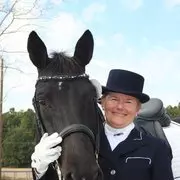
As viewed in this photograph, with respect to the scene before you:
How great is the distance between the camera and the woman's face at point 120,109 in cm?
320

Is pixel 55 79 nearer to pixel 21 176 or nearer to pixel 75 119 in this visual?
pixel 75 119

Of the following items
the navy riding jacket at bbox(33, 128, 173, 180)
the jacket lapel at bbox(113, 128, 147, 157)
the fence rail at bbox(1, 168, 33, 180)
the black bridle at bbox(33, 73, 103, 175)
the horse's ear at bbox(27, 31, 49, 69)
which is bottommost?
the fence rail at bbox(1, 168, 33, 180)

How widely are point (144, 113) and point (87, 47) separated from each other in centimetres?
152

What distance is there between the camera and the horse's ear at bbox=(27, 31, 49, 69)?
11.0 ft

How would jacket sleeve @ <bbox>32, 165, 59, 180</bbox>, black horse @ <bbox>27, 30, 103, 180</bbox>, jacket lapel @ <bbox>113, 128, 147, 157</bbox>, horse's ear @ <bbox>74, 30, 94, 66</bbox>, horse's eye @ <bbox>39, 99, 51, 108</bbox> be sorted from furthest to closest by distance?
horse's ear @ <bbox>74, 30, 94, 66</bbox> → jacket sleeve @ <bbox>32, 165, 59, 180</bbox> → jacket lapel @ <bbox>113, 128, 147, 157</bbox> → horse's eye @ <bbox>39, 99, 51, 108</bbox> → black horse @ <bbox>27, 30, 103, 180</bbox>

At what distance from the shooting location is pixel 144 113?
474 cm

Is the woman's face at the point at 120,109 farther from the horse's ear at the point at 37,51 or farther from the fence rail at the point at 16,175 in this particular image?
the fence rail at the point at 16,175

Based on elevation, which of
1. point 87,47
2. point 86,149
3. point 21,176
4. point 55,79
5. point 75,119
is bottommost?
point 21,176

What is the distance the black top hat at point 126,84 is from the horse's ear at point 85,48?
251 mm

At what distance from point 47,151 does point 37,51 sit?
0.87 metres

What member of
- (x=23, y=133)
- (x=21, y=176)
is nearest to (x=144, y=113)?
(x=21, y=176)

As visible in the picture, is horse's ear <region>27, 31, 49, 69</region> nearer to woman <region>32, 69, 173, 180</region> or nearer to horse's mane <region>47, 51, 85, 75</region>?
horse's mane <region>47, 51, 85, 75</region>

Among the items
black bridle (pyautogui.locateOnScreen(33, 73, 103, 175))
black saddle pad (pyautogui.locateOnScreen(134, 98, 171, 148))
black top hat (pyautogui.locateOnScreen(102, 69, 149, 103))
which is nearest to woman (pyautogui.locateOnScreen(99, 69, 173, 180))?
black top hat (pyautogui.locateOnScreen(102, 69, 149, 103))

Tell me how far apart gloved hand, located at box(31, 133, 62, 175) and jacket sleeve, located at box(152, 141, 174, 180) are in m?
0.75
